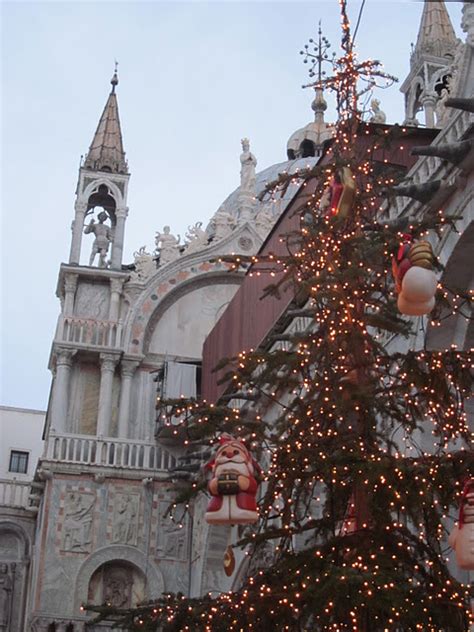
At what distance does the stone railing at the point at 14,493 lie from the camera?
26141 millimetres

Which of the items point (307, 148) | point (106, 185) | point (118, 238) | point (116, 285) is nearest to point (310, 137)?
point (307, 148)

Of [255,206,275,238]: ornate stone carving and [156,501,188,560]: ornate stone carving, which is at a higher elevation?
[255,206,275,238]: ornate stone carving

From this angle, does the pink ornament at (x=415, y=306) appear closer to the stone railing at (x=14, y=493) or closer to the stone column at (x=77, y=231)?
the stone column at (x=77, y=231)

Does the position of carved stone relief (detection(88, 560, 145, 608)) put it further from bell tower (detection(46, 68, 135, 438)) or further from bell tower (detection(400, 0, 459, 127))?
bell tower (detection(400, 0, 459, 127))

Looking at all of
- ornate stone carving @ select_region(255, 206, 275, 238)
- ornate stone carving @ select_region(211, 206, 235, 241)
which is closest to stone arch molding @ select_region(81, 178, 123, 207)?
ornate stone carving @ select_region(211, 206, 235, 241)

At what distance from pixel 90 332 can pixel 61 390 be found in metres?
1.49

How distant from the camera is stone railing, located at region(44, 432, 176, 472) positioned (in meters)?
21.0

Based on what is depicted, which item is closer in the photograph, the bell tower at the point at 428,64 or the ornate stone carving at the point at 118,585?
the bell tower at the point at 428,64

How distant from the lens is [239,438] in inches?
350

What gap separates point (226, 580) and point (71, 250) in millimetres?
8561

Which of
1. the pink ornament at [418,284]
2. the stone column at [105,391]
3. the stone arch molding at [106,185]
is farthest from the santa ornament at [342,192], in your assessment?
the stone arch molding at [106,185]

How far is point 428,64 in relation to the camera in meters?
20.5

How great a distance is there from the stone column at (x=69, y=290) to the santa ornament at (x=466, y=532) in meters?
16.6

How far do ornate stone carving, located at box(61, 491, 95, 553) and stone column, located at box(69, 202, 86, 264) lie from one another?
566 centimetres
